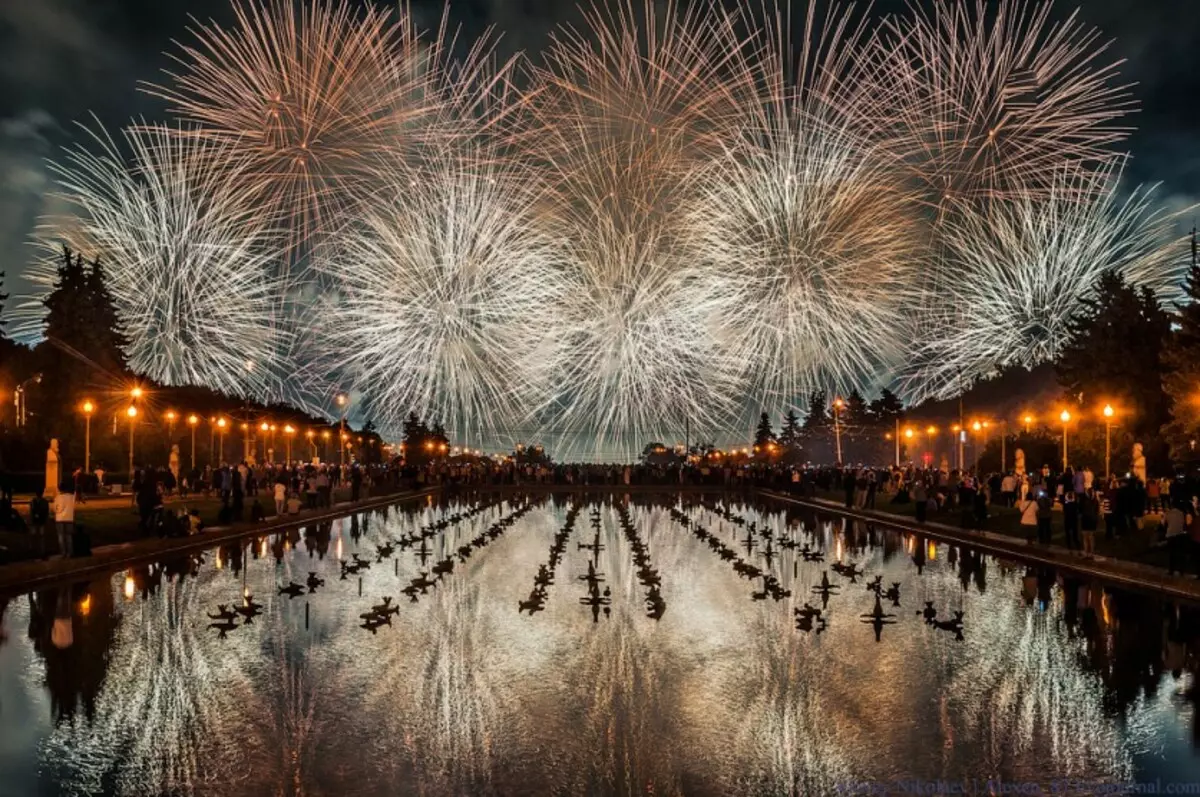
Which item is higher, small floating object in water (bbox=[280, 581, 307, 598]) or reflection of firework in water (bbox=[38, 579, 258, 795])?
reflection of firework in water (bbox=[38, 579, 258, 795])

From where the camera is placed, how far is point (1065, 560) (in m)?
24.1

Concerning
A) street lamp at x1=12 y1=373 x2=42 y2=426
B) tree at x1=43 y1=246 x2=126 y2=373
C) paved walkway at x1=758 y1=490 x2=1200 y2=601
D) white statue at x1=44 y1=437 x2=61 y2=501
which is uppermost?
→ tree at x1=43 y1=246 x2=126 y2=373

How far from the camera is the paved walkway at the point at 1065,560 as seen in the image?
64.0ft

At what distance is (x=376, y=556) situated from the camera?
87.3 ft

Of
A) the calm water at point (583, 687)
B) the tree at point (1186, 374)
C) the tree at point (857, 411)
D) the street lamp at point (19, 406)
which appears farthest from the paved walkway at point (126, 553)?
the tree at point (857, 411)

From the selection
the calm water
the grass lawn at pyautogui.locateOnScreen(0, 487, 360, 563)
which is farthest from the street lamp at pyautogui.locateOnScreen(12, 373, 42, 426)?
the calm water

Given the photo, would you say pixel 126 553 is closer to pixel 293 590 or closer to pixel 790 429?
pixel 293 590

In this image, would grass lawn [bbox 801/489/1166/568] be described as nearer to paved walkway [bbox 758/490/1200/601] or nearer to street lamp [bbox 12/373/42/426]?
paved walkway [bbox 758/490/1200/601]

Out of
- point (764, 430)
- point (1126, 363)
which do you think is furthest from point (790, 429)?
point (1126, 363)

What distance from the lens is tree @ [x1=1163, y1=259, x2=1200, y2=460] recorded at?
4188 cm

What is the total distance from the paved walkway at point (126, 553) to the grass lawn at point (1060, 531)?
22555mm

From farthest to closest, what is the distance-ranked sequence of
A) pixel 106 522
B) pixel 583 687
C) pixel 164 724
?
pixel 106 522, pixel 583 687, pixel 164 724

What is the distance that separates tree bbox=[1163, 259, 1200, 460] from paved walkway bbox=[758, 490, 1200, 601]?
12.9 meters

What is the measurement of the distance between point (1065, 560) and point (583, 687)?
16.7m
